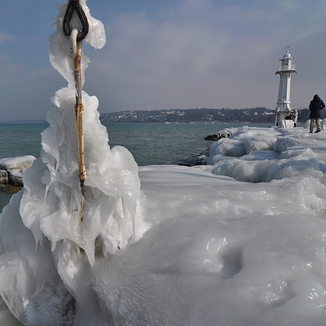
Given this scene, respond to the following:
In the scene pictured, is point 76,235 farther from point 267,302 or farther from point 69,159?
point 267,302

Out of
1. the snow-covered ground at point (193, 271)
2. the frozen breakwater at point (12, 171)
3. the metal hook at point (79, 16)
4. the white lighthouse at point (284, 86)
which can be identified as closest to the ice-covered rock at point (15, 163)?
the frozen breakwater at point (12, 171)

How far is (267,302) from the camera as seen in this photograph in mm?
1235

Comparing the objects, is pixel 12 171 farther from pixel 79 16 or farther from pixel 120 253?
pixel 79 16

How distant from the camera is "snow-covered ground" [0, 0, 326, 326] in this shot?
1.30m

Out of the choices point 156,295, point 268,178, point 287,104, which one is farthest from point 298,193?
point 287,104

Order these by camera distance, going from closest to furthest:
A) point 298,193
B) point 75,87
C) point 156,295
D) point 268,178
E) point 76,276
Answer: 1. point 156,295
2. point 75,87
3. point 76,276
4. point 298,193
5. point 268,178

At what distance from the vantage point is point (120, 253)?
191 cm

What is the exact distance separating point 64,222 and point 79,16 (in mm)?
1537

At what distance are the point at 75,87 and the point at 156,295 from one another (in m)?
1.60

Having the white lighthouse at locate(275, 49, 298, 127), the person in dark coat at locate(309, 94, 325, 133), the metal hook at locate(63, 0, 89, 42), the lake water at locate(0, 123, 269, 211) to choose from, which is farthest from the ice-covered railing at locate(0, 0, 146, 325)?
the white lighthouse at locate(275, 49, 298, 127)

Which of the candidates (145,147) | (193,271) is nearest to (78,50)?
(193,271)

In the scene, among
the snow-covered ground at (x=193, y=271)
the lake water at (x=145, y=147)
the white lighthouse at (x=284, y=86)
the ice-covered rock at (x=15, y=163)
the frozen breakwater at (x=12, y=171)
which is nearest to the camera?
the snow-covered ground at (x=193, y=271)

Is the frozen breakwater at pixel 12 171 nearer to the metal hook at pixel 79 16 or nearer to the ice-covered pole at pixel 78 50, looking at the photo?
the ice-covered pole at pixel 78 50

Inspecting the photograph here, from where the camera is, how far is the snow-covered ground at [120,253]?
130 cm
